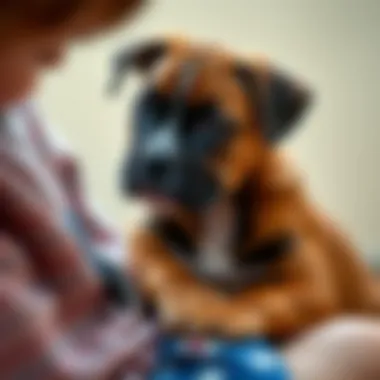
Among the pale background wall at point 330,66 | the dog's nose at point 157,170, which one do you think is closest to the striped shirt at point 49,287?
the dog's nose at point 157,170

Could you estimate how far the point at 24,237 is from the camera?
11.5 inches

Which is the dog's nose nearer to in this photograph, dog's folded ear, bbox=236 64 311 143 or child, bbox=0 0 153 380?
dog's folded ear, bbox=236 64 311 143

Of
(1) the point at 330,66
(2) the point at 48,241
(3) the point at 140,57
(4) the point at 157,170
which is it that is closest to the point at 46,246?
(2) the point at 48,241

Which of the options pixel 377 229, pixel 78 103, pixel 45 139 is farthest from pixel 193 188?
pixel 377 229

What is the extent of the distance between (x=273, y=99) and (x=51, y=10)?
47cm

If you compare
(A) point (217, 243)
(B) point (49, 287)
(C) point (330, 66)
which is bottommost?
(B) point (49, 287)

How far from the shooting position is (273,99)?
699mm

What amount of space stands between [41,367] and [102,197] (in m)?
0.40

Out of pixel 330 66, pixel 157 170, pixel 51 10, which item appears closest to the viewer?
pixel 51 10

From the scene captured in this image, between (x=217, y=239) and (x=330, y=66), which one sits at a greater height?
(x=330, y=66)

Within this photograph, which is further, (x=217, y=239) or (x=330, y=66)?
(x=330, y=66)

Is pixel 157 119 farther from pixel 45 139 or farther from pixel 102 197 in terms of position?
pixel 45 139

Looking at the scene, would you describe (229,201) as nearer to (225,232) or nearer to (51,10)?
(225,232)

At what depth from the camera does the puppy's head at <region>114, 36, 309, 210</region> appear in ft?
2.10
